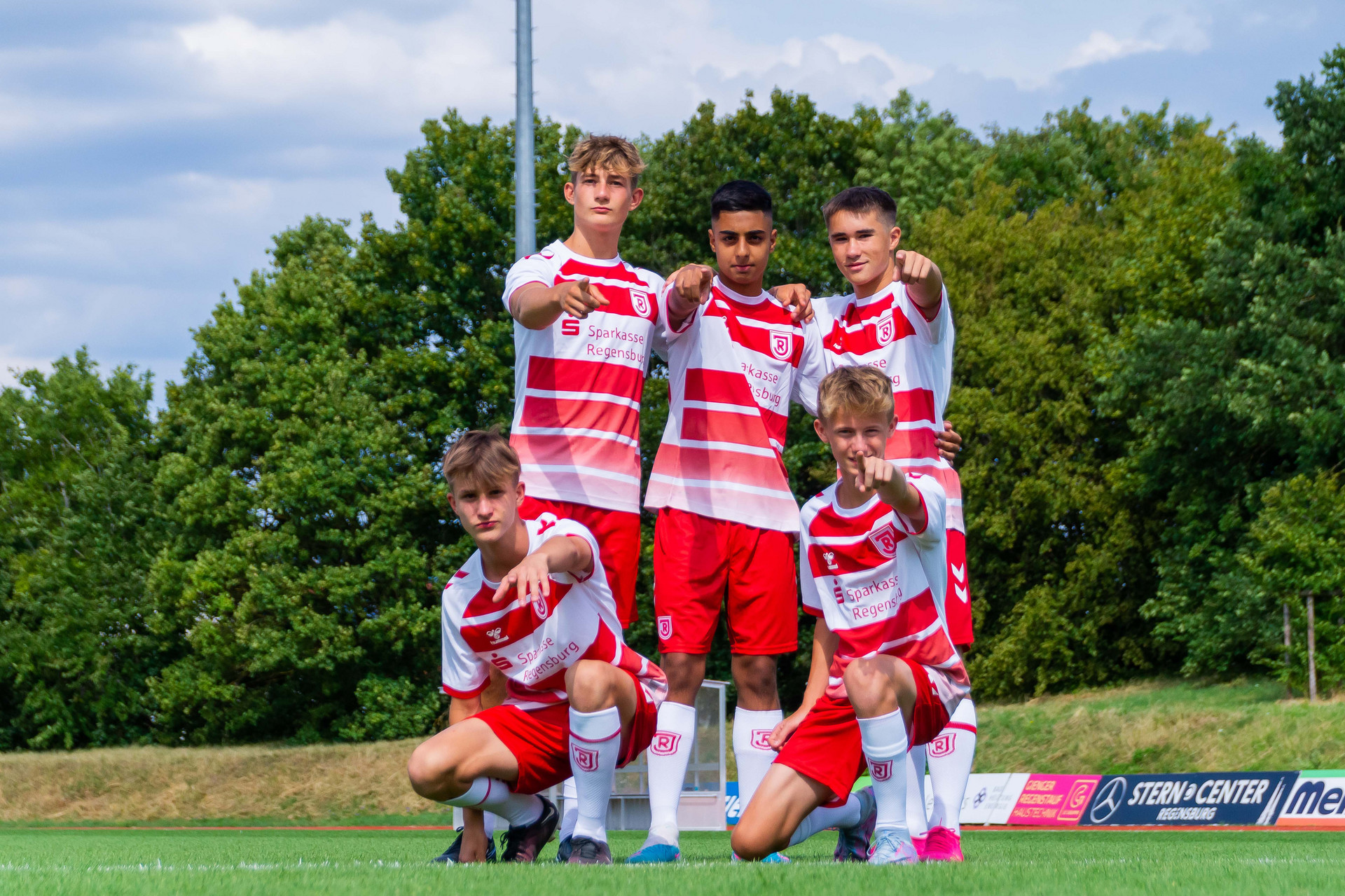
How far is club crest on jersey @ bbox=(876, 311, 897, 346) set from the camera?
18.8 ft

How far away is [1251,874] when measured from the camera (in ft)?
12.0

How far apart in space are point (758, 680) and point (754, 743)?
26 centimetres

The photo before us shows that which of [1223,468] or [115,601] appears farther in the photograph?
[115,601]

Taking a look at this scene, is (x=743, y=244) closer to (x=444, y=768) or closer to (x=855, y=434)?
(x=855, y=434)

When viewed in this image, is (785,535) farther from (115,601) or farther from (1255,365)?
(115,601)

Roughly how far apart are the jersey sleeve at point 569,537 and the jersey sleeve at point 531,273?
116 centimetres

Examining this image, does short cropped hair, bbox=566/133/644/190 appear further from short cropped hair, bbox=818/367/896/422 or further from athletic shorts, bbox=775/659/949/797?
athletic shorts, bbox=775/659/949/797

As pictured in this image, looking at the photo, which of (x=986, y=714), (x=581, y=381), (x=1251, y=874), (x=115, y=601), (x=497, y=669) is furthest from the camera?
(x=115, y=601)

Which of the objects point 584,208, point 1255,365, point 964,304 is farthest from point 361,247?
point 584,208

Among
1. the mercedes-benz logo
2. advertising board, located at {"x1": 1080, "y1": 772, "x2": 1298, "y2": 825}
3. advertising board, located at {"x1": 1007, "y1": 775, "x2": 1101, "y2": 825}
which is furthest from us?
advertising board, located at {"x1": 1007, "y1": 775, "x2": 1101, "y2": 825}

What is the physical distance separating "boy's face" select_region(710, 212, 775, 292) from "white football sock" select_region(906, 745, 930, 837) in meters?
2.21

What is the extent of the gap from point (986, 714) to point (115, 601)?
22527 millimetres

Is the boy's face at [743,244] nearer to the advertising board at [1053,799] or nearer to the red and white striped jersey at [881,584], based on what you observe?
the red and white striped jersey at [881,584]

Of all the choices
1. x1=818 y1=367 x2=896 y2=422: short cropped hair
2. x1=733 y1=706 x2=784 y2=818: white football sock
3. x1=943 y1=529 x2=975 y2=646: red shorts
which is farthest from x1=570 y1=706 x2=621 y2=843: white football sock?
x1=943 y1=529 x2=975 y2=646: red shorts
